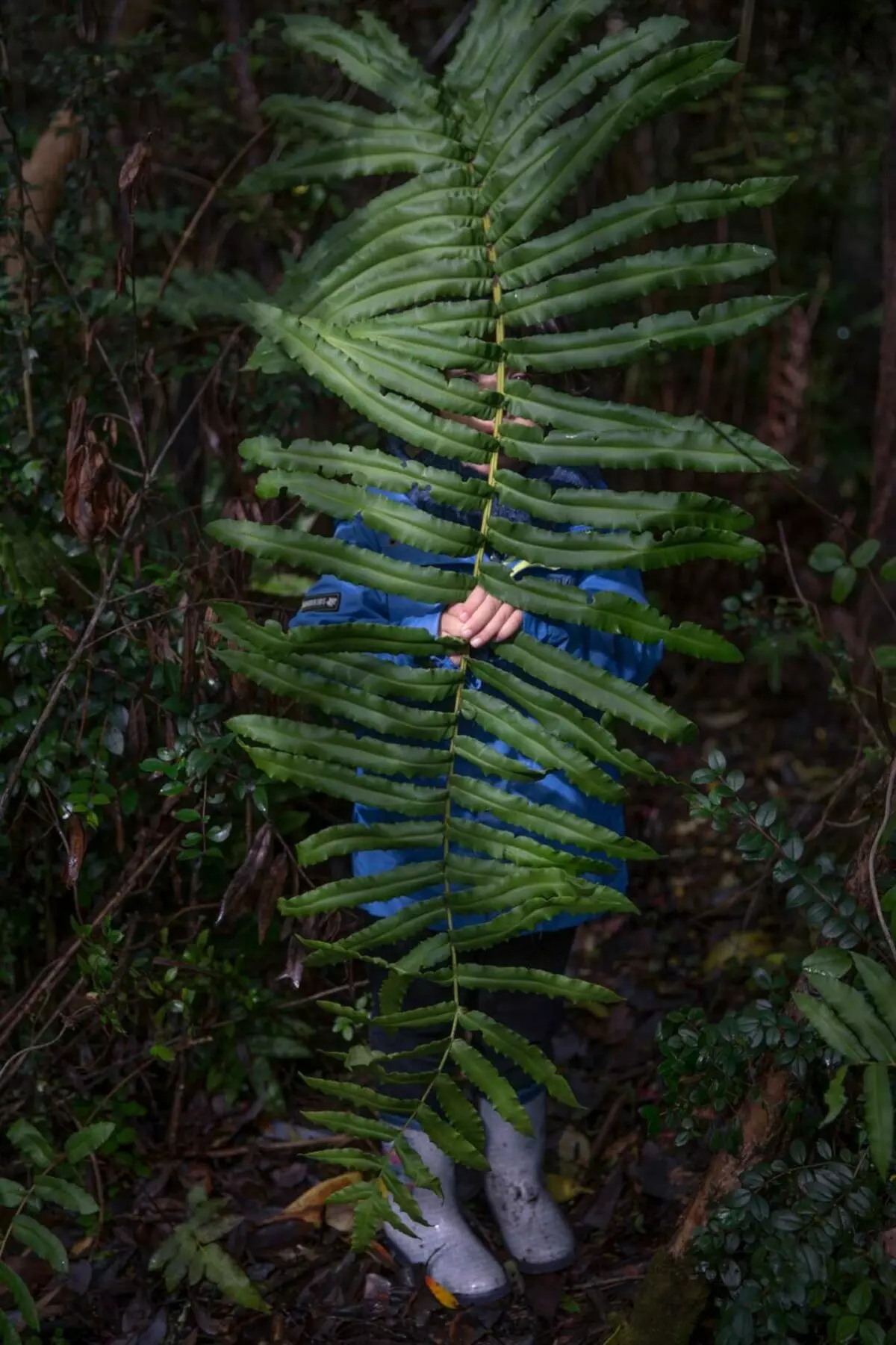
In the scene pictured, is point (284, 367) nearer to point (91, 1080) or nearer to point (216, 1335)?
point (91, 1080)

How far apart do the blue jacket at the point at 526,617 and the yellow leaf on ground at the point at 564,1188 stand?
787mm

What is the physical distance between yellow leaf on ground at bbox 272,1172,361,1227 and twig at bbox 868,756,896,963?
133 centimetres

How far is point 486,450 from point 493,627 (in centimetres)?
26

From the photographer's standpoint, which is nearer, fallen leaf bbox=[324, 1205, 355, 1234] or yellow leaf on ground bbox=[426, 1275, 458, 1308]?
yellow leaf on ground bbox=[426, 1275, 458, 1308]

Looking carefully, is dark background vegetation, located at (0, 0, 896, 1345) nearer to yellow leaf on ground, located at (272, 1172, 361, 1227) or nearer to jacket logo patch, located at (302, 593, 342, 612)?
yellow leaf on ground, located at (272, 1172, 361, 1227)

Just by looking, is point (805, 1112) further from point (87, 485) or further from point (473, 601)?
point (87, 485)

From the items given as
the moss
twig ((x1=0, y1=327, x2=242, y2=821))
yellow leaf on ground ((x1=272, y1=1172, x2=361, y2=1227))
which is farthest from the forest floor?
twig ((x1=0, y1=327, x2=242, y2=821))

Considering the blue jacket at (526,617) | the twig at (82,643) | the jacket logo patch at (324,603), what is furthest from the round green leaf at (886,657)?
the twig at (82,643)

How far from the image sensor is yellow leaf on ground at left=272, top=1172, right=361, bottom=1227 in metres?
2.51

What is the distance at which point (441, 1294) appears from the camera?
231 centimetres

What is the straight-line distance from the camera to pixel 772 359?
4.78 m

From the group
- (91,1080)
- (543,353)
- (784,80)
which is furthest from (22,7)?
(784,80)

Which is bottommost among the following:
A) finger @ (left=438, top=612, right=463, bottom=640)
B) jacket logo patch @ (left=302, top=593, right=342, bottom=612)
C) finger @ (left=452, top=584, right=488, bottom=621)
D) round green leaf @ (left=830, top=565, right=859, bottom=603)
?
round green leaf @ (left=830, top=565, right=859, bottom=603)

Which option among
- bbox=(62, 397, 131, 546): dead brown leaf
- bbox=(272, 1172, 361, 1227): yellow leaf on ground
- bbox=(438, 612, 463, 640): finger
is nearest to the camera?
bbox=(438, 612, 463, 640): finger
